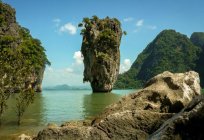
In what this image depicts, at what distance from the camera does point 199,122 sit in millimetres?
5656

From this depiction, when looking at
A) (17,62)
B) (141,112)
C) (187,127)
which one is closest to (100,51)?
(17,62)

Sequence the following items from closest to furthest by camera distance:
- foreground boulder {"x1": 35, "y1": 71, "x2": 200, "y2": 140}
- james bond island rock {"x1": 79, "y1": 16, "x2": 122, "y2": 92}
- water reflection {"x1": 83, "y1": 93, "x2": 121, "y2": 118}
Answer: foreground boulder {"x1": 35, "y1": 71, "x2": 200, "y2": 140}, water reflection {"x1": 83, "y1": 93, "x2": 121, "y2": 118}, james bond island rock {"x1": 79, "y1": 16, "x2": 122, "y2": 92}

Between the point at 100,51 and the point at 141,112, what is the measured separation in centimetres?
9073

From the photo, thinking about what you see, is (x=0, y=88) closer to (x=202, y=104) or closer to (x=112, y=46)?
(x=202, y=104)

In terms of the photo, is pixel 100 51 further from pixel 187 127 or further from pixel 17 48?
pixel 187 127

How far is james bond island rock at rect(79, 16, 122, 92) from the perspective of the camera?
323 feet

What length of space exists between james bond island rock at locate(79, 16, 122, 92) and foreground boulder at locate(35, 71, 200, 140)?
83.9 meters

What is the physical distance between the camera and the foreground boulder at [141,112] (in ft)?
28.4

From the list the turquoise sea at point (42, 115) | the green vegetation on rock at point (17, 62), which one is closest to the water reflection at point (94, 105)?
the turquoise sea at point (42, 115)

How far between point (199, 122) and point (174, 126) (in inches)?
15.8

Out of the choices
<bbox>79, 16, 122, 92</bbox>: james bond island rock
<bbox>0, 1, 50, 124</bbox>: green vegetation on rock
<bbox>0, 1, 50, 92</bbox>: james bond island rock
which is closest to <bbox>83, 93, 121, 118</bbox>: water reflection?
<bbox>0, 1, 50, 124</bbox>: green vegetation on rock

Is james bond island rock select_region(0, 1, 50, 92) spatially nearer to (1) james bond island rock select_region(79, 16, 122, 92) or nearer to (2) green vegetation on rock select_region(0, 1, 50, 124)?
(2) green vegetation on rock select_region(0, 1, 50, 124)

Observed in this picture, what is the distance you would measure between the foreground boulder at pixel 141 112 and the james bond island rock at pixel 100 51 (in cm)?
8388

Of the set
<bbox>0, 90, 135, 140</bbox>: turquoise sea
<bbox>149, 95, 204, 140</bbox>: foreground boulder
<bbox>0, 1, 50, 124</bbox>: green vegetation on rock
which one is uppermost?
<bbox>0, 1, 50, 124</bbox>: green vegetation on rock
